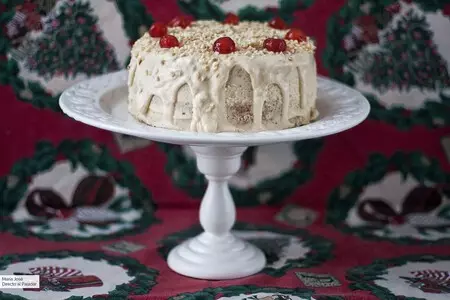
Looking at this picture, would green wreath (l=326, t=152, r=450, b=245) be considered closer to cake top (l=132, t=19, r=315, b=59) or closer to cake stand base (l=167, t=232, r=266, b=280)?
cake stand base (l=167, t=232, r=266, b=280)

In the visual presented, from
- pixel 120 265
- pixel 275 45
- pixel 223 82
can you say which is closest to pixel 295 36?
pixel 275 45

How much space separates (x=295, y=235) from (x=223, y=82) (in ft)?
1.86

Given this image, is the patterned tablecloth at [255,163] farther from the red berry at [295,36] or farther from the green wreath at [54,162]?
the red berry at [295,36]

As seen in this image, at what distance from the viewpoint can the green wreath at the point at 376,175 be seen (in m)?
1.99

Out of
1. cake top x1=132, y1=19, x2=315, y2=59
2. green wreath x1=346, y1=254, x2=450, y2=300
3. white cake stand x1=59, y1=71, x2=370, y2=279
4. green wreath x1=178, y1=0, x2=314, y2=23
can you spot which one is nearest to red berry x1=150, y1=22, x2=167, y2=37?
cake top x1=132, y1=19, x2=315, y2=59

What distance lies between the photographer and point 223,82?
145cm

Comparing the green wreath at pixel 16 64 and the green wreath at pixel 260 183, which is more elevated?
the green wreath at pixel 16 64

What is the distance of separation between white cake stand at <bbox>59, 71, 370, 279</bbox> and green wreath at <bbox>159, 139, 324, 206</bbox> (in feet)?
0.85

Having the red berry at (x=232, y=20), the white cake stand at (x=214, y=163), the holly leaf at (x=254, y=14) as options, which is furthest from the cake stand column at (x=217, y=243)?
the holly leaf at (x=254, y=14)

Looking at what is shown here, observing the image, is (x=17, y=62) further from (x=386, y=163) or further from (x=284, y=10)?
(x=386, y=163)

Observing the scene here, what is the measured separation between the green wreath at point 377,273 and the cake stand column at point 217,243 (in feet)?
0.62

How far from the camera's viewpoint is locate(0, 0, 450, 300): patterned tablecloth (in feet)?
5.99

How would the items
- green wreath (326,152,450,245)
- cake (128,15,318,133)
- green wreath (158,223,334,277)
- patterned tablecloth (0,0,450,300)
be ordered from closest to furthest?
cake (128,15,318,133)
green wreath (158,223,334,277)
patterned tablecloth (0,0,450,300)
green wreath (326,152,450,245)

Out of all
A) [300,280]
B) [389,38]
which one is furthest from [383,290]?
[389,38]
